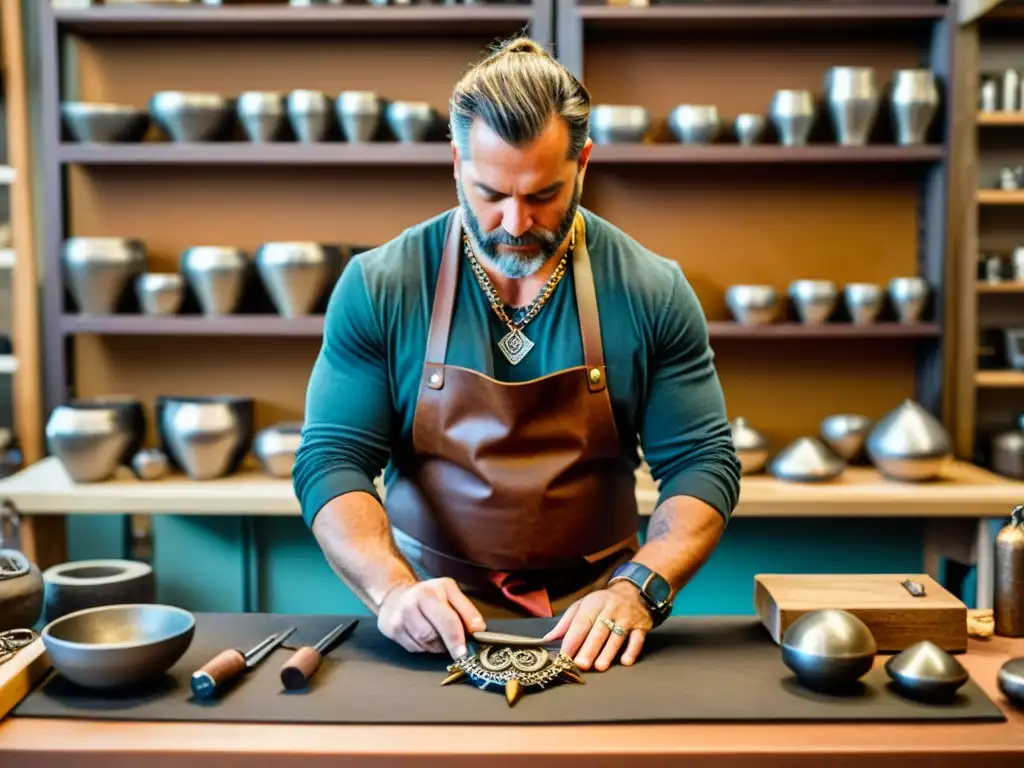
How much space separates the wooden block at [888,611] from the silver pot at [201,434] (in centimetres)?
214

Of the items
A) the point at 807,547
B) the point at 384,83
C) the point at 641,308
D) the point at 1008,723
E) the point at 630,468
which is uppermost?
the point at 384,83

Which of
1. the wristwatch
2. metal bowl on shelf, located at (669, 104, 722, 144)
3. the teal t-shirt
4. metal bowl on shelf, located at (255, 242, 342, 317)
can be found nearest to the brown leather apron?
the teal t-shirt

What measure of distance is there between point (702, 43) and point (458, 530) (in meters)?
2.43

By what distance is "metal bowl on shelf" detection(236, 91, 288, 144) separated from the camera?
11.6ft

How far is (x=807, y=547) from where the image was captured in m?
3.67

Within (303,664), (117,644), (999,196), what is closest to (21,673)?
(117,644)

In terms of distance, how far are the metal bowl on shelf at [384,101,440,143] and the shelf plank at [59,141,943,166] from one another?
0.14ft

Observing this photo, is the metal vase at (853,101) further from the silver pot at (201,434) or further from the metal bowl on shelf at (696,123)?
the silver pot at (201,434)

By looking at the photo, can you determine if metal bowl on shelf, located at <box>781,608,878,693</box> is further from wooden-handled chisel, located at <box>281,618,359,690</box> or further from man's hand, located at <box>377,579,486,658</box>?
wooden-handled chisel, located at <box>281,618,359,690</box>

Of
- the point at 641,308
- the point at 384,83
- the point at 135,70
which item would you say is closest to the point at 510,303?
the point at 641,308

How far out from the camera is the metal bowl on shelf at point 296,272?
3.51 m

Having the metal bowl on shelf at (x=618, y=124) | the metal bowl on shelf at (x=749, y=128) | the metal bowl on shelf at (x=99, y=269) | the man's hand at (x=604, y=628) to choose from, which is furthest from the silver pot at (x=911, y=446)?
the metal bowl on shelf at (x=99, y=269)

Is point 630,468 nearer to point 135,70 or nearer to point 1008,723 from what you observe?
point 1008,723

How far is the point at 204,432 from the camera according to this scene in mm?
3406
